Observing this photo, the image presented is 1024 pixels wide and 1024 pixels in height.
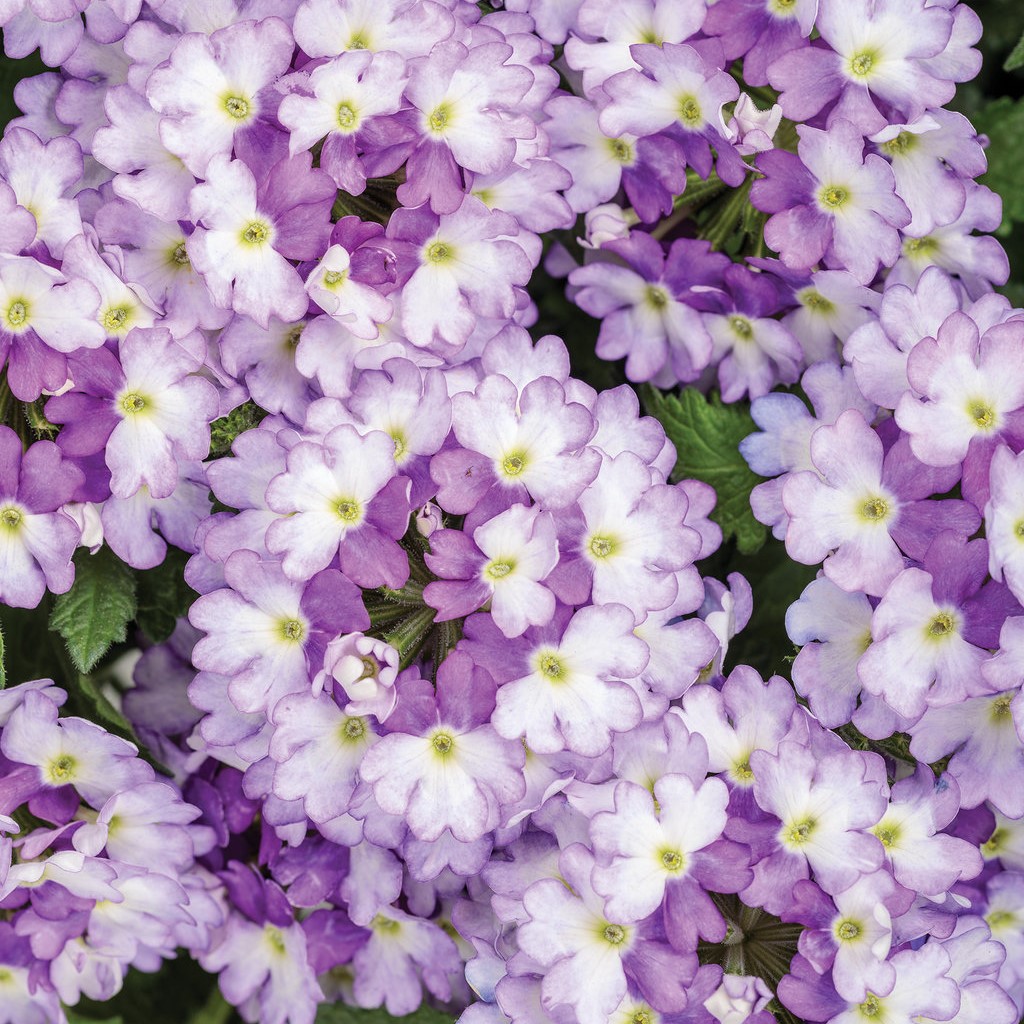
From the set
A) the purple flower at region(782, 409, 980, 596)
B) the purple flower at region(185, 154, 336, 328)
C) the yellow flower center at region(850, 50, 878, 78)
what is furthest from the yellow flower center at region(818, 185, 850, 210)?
the purple flower at region(185, 154, 336, 328)

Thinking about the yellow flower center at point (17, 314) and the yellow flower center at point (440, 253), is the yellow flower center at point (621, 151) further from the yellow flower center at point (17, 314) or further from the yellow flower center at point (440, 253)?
the yellow flower center at point (17, 314)

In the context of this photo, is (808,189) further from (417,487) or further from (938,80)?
(417,487)

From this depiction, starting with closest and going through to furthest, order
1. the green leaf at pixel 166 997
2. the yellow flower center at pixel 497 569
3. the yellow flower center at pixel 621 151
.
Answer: the yellow flower center at pixel 497 569
the yellow flower center at pixel 621 151
the green leaf at pixel 166 997

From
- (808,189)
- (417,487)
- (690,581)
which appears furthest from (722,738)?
(808,189)

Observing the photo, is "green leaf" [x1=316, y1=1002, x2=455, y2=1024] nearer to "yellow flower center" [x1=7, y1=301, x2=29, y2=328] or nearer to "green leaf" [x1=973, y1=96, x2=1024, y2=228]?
"yellow flower center" [x1=7, y1=301, x2=29, y2=328]

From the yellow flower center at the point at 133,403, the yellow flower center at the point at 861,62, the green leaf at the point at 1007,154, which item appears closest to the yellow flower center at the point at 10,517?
the yellow flower center at the point at 133,403
